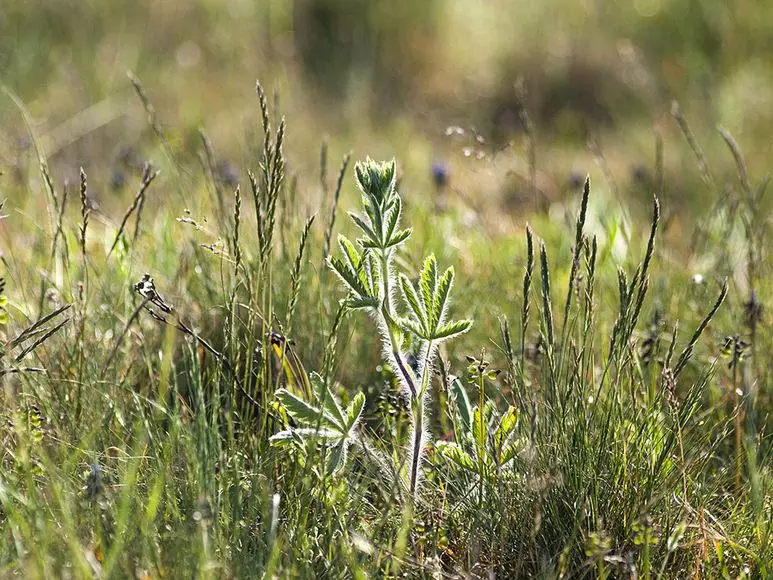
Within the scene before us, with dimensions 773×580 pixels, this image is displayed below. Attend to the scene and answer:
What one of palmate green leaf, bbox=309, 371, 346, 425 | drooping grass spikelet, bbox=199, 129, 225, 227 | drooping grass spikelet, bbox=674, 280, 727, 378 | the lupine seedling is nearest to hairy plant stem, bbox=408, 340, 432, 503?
the lupine seedling

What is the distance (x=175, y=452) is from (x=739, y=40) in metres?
5.66

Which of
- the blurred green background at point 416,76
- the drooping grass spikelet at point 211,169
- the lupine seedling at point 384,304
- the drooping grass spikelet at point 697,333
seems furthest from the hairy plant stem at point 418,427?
the blurred green background at point 416,76

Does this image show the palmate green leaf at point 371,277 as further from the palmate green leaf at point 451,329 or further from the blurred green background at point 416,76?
the blurred green background at point 416,76

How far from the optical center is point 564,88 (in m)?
6.45

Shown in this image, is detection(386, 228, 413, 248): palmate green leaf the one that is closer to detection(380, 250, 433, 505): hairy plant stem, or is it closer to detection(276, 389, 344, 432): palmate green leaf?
detection(380, 250, 433, 505): hairy plant stem

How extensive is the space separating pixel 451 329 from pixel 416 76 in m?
5.40

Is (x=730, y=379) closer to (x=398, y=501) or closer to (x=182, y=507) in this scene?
(x=398, y=501)

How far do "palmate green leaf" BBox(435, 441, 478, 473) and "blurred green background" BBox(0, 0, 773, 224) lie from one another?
287 centimetres

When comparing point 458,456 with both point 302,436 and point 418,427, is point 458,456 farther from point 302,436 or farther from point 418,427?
point 302,436

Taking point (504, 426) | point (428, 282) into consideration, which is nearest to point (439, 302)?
point (428, 282)

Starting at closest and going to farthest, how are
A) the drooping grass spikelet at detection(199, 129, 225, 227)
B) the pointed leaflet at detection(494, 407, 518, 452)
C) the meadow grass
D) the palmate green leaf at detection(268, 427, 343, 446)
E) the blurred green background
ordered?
the meadow grass < the palmate green leaf at detection(268, 427, 343, 446) < the pointed leaflet at detection(494, 407, 518, 452) < the drooping grass spikelet at detection(199, 129, 225, 227) < the blurred green background

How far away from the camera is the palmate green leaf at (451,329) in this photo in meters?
1.43

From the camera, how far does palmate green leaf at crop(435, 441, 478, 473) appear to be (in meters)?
1.52

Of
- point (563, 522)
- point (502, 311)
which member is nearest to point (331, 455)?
point (563, 522)
